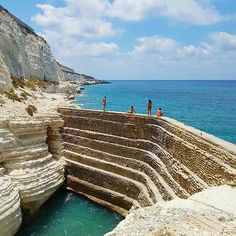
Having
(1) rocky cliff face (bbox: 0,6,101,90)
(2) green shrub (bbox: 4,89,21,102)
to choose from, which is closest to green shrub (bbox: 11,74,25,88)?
(1) rocky cliff face (bbox: 0,6,101,90)

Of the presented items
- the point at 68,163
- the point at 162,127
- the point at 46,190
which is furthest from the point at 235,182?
the point at 68,163

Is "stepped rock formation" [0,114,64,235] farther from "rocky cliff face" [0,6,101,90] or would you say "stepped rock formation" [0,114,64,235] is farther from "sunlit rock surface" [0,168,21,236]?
"rocky cliff face" [0,6,101,90]

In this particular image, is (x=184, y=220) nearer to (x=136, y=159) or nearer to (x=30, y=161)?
(x=30, y=161)

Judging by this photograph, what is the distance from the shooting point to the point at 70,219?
69.3 ft

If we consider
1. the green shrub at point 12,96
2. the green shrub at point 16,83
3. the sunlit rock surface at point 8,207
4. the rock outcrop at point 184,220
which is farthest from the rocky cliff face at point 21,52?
the rock outcrop at point 184,220

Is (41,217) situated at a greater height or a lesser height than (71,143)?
lesser

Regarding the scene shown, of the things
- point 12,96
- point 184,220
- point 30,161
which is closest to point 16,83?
point 12,96

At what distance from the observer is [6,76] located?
2580cm

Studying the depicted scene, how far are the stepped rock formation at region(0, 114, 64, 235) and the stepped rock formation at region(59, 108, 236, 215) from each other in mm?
2603

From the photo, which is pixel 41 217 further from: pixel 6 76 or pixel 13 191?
pixel 6 76

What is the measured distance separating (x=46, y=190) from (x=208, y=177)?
9441 mm

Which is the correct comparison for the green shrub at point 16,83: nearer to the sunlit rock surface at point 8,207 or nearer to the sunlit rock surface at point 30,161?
the sunlit rock surface at point 30,161

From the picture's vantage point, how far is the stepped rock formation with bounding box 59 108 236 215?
16.7m

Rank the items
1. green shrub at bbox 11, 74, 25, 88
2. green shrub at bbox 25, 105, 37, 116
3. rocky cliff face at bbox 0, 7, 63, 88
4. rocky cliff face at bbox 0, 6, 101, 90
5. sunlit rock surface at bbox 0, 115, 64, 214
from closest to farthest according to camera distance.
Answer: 1. sunlit rock surface at bbox 0, 115, 64, 214
2. green shrub at bbox 25, 105, 37, 116
3. green shrub at bbox 11, 74, 25, 88
4. rocky cliff face at bbox 0, 6, 101, 90
5. rocky cliff face at bbox 0, 7, 63, 88
